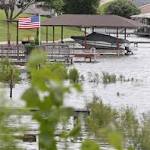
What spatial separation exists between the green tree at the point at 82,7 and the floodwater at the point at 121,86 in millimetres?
44571

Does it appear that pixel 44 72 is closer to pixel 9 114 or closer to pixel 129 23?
pixel 9 114

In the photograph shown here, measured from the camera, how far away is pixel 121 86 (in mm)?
28344

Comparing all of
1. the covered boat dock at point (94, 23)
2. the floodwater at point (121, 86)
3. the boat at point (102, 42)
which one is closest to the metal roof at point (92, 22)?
the covered boat dock at point (94, 23)

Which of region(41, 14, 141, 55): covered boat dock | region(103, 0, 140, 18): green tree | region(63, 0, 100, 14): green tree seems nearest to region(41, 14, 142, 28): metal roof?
region(41, 14, 141, 55): covered boat dock

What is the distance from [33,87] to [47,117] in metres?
0.10

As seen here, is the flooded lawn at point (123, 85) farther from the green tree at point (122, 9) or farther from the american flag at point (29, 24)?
the green tree at point (122, 9)

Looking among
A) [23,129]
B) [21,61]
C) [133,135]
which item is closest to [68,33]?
[21,61]

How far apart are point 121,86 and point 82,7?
212 feet

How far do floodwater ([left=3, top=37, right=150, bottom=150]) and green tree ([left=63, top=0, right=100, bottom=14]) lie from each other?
44.6 m

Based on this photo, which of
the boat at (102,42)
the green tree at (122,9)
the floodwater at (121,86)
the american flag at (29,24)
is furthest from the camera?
the green tree at (122,9)

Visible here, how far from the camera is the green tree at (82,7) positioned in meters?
92.0

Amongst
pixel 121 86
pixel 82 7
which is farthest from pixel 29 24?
pixel 82 7

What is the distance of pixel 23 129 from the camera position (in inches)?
83.4

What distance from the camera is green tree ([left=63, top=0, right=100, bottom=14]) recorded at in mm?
92000
